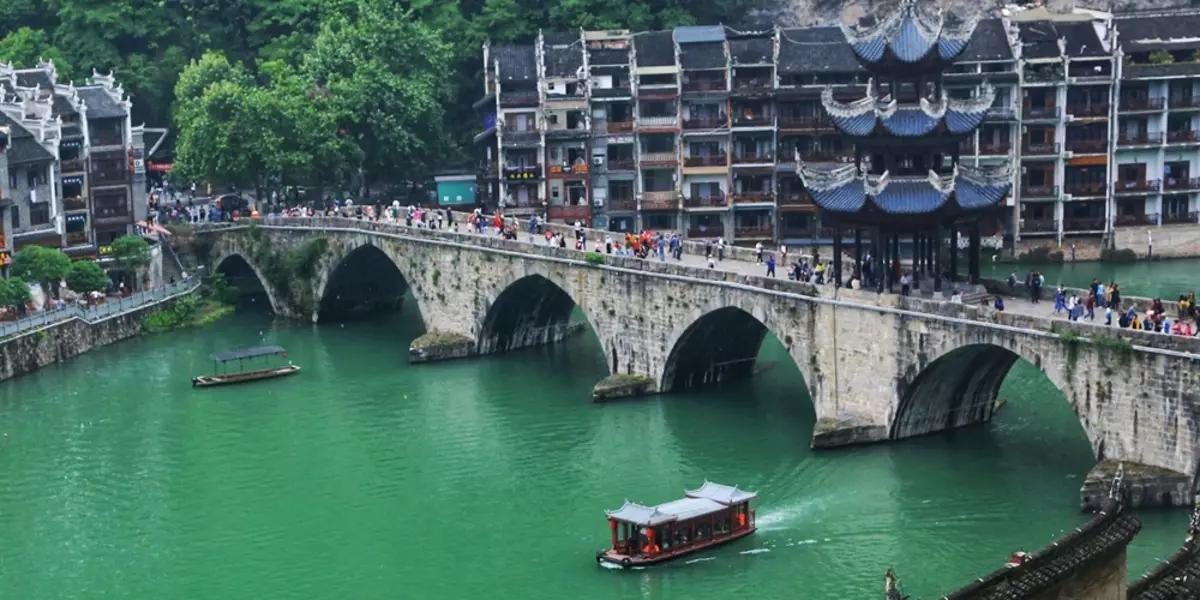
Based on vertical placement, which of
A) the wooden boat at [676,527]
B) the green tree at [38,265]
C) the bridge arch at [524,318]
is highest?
the green tree at [38,265]

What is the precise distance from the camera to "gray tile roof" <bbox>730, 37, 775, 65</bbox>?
114500 mm

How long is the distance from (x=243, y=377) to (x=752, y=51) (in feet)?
123

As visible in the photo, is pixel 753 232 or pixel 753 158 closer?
pixel 753 158

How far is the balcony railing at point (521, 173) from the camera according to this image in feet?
384

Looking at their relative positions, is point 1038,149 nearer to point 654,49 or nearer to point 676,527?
point 654,49

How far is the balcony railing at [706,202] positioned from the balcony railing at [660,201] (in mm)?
654

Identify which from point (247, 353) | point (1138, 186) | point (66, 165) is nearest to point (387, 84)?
point (66, 165)

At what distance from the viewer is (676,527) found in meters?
64.1

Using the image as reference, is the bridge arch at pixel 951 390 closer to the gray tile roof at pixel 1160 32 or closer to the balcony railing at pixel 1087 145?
the balcony railing at pixel 1087 145

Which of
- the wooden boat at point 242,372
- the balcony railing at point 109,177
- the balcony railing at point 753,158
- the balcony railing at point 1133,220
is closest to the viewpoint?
the wooden boat at point 242,372

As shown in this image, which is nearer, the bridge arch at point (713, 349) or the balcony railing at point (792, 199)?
the bridge arch at point (713, 349)

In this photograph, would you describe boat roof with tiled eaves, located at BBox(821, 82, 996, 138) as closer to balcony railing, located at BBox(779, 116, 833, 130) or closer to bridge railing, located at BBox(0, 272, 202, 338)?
balcony railing, located at BBox(779, 116, 833, 130)

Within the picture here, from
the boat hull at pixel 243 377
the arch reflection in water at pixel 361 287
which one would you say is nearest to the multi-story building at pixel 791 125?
the arch reflection in water at pixel 361 287

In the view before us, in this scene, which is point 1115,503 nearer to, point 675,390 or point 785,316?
point 785,316
